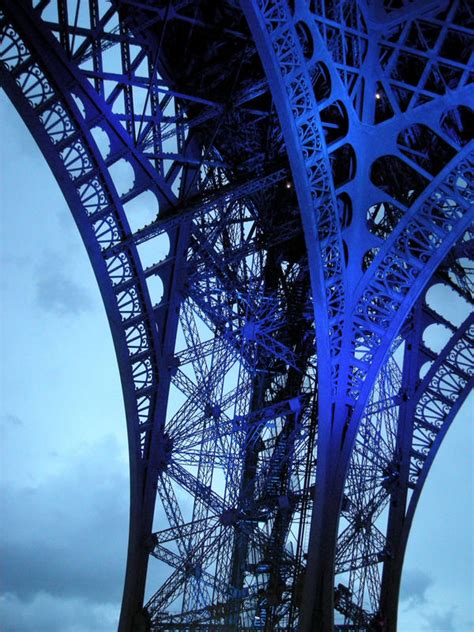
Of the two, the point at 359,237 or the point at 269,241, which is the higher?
the point at 269,241

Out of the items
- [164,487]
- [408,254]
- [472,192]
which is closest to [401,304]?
[408,254]

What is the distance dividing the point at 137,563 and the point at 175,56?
9301 mm

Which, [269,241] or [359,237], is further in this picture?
[269,241]

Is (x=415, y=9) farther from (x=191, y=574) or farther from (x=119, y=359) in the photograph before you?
(x=191, y=574)

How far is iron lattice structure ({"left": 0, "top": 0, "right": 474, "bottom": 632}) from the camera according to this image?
40.6ft

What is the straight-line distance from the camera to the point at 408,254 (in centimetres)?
1306

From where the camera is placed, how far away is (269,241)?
1698 cm

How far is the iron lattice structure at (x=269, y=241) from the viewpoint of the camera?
12375 millimetres

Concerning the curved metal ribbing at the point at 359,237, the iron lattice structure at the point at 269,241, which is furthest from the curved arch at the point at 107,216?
the curved metal ribbing at the point at 359,237

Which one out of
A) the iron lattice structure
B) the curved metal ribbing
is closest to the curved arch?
the iron lattice structure

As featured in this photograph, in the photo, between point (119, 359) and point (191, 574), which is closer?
point (119, 359)

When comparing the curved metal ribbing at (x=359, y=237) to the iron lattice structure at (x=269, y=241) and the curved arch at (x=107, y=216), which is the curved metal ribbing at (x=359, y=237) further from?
the curved arch at (x=107, y=216)

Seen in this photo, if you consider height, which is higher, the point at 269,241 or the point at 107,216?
the point at 269,241

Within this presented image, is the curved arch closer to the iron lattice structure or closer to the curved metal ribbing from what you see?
the iron lattice structure
